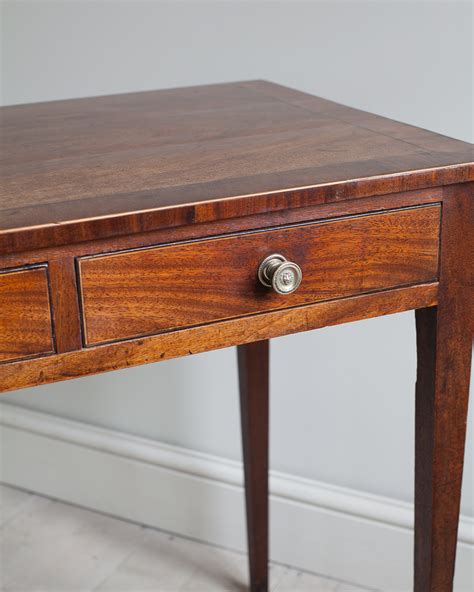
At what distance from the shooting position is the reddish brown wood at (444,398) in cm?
84

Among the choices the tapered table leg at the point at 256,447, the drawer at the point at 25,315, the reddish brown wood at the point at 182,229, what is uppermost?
the reddish brown wood at the point at 182,229

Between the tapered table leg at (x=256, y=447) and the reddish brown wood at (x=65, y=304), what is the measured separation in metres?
0.53

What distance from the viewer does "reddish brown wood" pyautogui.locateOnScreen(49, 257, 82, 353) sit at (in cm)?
72

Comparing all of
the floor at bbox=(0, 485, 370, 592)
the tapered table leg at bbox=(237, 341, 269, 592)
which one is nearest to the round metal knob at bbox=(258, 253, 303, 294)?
the tapered table leg at bbox=(237, 341, 269, 592)

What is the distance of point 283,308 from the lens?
0.81m

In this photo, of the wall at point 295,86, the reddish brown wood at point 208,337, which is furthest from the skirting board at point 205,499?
the reddish brown wood at point 208,337

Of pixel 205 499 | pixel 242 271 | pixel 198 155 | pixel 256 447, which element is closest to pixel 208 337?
pixel 242 271

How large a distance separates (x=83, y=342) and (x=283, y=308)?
18 cm

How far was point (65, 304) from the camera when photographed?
2.42 feet

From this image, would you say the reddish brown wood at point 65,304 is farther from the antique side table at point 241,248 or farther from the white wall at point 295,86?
the white wall at point 295,86

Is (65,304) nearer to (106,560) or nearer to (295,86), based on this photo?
(295,86)

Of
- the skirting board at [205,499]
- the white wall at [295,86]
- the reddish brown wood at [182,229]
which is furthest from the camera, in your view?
the skirting board at [205,499]

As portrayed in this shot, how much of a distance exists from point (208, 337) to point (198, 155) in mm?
178

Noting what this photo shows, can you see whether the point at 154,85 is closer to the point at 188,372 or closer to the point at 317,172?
the point at 188,372
